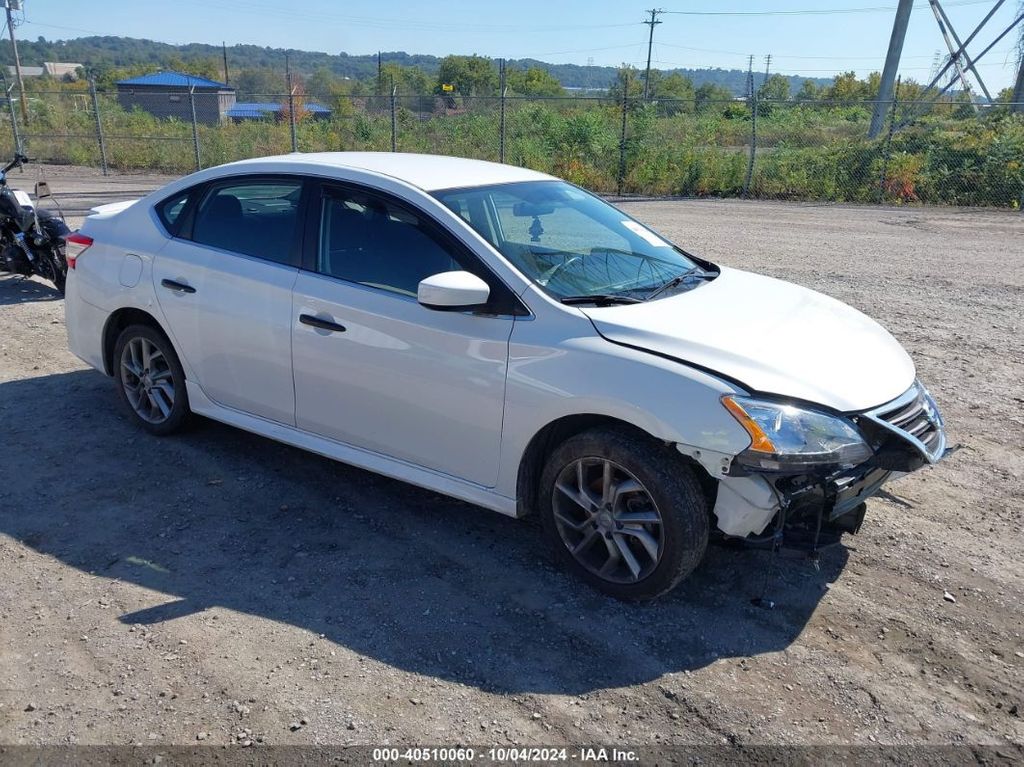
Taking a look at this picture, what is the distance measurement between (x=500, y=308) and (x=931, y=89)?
1295 inches

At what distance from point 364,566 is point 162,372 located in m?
2.17

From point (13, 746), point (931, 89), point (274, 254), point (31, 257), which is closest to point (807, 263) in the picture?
point (274, 254)

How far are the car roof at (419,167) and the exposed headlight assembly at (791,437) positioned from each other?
1.98 meters

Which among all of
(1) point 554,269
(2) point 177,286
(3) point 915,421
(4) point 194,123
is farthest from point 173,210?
(4) point 194,123

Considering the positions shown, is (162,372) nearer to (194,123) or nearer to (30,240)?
(30,240)

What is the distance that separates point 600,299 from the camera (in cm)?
397

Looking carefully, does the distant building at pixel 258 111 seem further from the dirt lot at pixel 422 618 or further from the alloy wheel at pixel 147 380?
the dirt lot at pixel 422 618

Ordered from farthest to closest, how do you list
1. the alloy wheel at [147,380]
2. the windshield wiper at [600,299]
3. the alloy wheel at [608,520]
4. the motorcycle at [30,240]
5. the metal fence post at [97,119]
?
the metal fence post at [97,119]
the motorcycle at [30,240]
the alloy wheel at [147,380]
the windshield wiper at [600,299]
the alloy wheel at [608,520]

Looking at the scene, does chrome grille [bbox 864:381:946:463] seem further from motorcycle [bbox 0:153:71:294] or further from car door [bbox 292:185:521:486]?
motorcycle [bbox 0:153:71:294]

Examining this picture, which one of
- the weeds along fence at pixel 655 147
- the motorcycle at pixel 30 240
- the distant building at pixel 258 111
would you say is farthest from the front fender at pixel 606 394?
the distant building at pixel 258 111

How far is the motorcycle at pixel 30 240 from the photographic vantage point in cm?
902

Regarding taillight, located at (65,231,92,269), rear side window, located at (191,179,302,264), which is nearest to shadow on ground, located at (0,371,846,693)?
taillight, located at (65,231,92,269)

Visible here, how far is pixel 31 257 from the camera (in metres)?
9.09

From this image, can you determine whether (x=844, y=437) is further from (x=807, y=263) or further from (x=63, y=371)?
(x=807, y=263)
